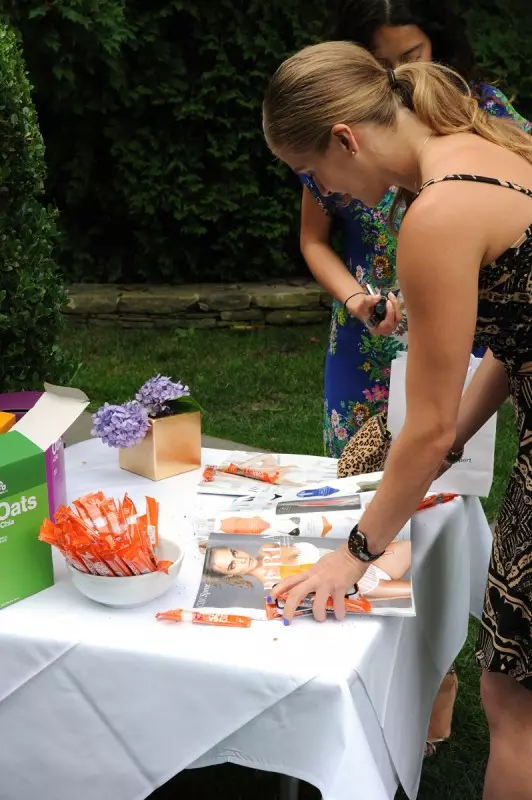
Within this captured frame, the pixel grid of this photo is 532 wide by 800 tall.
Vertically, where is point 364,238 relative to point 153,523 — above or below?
above

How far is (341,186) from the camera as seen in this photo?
1.35 meters

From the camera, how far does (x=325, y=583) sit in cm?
128

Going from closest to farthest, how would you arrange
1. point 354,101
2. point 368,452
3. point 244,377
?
point 354,101, point 368,452, point 244,377

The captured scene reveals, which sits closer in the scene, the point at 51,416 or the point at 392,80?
the point at 392,80

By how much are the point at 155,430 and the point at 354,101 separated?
0.83 meters

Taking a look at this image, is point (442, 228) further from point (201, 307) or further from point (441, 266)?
point (201, 307)

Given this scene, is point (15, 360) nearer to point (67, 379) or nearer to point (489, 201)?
point (67, 379)

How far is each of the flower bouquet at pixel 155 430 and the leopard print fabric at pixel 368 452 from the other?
1.09 ft

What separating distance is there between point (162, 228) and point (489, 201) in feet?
19.0

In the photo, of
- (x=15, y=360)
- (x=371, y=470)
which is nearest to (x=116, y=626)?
(x=371, y=470)

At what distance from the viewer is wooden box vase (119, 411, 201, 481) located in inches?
71.5

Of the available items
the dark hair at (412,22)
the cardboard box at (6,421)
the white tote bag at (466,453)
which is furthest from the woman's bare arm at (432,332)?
the dark hair at (412,22)

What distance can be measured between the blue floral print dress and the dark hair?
0.13 metres

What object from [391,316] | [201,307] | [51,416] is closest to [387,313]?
[391,316]
